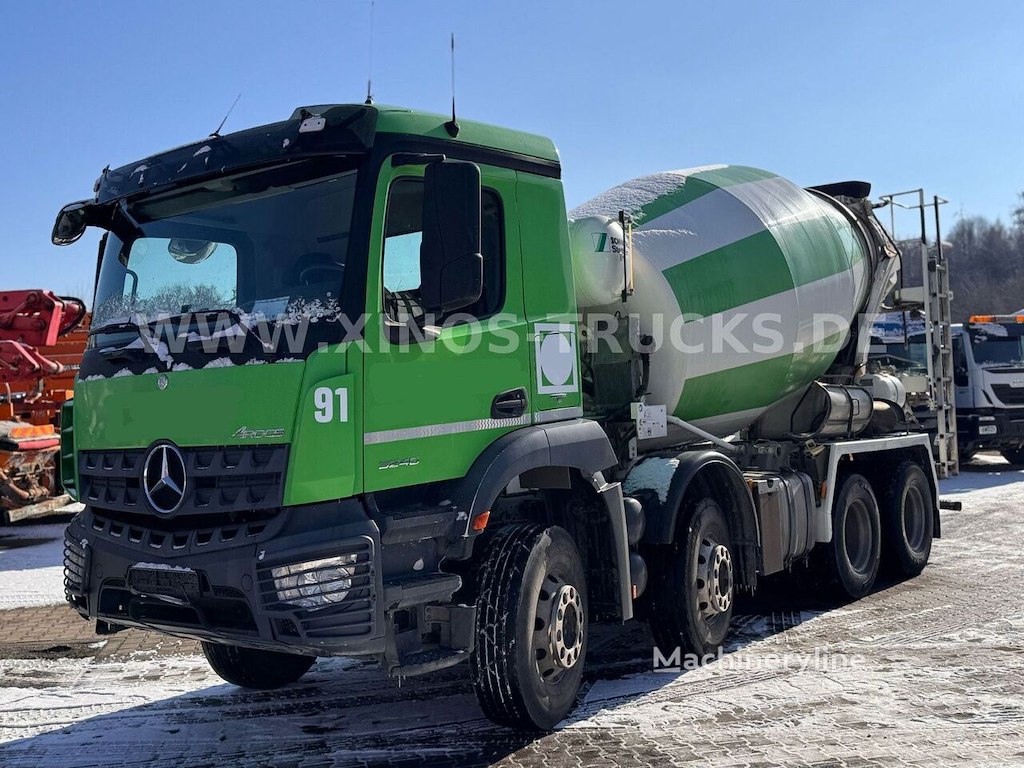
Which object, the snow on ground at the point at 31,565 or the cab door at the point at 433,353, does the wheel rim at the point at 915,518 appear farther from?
the snow on ground at the point at 31,565

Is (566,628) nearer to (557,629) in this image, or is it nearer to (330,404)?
(557,629)

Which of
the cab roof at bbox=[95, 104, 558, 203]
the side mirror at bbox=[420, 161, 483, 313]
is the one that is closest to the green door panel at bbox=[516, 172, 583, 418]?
the cab roof at bbox=[95, 104, 558, 203]

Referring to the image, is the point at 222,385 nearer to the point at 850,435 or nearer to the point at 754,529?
the point at 754,529

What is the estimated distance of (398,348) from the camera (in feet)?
15.6

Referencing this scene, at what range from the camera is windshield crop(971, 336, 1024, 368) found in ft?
64.0

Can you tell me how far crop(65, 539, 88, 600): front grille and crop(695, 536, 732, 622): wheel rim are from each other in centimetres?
377

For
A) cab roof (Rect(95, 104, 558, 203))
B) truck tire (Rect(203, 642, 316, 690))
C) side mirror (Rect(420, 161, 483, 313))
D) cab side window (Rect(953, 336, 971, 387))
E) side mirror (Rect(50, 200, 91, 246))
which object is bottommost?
truck tire (Rect(203, 642, 316, 690))

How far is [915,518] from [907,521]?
14 cm

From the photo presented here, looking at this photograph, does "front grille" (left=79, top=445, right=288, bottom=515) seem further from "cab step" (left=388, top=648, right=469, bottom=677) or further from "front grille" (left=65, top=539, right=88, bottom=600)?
"cab step" (left=388, top=648, right=469, bottom=677)

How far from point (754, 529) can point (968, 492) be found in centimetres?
1040

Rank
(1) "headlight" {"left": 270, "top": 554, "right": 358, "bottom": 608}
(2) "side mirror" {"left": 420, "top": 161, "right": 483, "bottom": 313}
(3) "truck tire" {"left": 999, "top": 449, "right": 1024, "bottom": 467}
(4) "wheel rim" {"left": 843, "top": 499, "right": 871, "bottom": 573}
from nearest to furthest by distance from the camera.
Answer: (1) "headlight" {"left": 270, "top": 554, "right": 358, "bottom": 608} → (2) "side mirror" {"left": 420, "top": 161, "right": 483, "bottom": 313} → (4) "wheel rim" {"left": 843, "top": 499, "right": 871, "bottom": 573} → (3) "truck tire" {"left": 999, "top": 449, "right": 1024, "bottom": 467}

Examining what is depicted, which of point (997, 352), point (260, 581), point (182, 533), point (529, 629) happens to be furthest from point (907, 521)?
point (997, 352)

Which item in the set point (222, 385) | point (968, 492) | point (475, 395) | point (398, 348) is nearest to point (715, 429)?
point (475, 395)

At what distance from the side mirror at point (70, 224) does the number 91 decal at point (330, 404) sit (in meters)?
2.03
